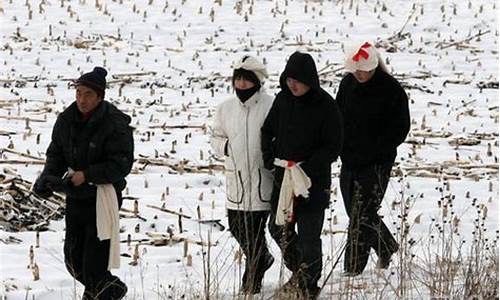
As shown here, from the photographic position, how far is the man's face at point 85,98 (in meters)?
6.58

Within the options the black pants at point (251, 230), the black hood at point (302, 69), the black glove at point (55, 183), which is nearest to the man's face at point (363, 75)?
the black hood at point (302, 69)

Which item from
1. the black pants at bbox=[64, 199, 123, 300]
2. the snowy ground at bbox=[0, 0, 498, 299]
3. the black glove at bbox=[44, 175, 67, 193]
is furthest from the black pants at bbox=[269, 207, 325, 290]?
the black glove at bbox=[44, 175, 67, 193]

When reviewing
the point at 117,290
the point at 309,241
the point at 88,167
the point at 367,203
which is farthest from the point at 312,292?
the point at 88,167

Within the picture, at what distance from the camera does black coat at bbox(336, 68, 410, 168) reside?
7520mm

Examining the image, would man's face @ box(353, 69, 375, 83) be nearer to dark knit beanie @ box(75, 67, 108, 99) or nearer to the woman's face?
the woman's face

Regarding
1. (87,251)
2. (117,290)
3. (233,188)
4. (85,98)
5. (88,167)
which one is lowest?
(117,290)

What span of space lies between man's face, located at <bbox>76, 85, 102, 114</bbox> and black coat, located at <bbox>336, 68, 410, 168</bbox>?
191 centimetres

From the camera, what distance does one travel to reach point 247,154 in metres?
7.15

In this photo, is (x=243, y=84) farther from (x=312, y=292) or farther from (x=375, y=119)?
(x=312, y=292)

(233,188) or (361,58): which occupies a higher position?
(361,58)

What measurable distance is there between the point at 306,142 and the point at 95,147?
1368 millimetres

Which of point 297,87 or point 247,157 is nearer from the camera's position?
point 297,87

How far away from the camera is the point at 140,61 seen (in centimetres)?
1686

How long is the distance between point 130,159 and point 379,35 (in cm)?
1287
